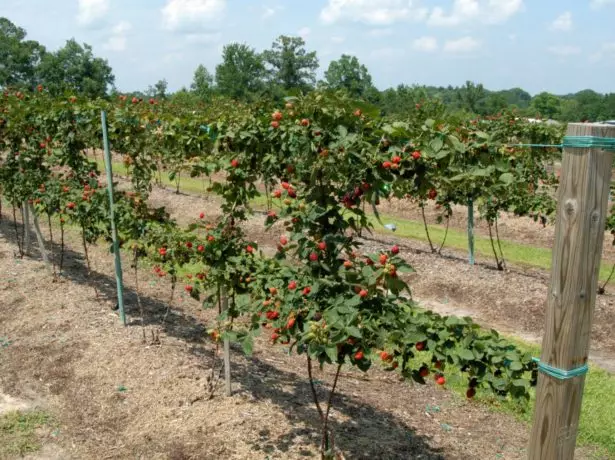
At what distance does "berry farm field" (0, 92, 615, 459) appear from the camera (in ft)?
9.07

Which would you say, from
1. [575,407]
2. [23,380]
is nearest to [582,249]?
[575,407]

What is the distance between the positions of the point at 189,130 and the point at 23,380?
265 centimetres

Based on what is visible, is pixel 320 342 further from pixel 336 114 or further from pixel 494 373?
pixel 336 114

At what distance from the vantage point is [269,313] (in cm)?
297

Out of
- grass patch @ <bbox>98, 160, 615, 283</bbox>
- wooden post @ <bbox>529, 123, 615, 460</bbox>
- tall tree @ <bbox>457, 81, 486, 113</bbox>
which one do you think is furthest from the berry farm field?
tall tree @ <bbox>457, 81, 486, 113</bbox>

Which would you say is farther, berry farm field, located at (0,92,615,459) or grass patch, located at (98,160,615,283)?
grass patch, located at (98,160,615,283)

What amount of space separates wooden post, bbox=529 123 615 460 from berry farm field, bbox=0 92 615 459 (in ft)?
1.42

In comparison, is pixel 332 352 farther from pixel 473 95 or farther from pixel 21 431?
pixel 473 95

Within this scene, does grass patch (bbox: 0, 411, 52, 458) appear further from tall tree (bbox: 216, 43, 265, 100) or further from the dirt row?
tall tree (bbox: 216, 43, 265, 100)

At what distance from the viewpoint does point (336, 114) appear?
2.87m

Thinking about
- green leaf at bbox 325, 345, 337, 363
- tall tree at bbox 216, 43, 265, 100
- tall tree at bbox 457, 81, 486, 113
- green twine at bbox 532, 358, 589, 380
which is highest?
tall tree at bbox 216, 43, 265, 100

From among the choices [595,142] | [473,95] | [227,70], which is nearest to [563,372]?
[595,142]

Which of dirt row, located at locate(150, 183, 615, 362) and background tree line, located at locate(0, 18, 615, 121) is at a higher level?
background tree line, located at locate(0, 18, 615, 121)

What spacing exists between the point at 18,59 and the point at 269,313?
6981 cm
